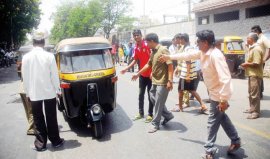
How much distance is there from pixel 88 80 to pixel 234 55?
33.7 feet

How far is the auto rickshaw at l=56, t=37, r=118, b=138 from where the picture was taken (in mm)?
5719

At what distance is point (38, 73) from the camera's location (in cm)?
500

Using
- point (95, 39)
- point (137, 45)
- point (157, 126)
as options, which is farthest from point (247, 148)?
point (95, 39)

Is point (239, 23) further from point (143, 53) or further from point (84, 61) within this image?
point (84, 61)

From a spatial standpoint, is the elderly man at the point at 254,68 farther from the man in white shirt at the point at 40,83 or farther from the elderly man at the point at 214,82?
the man in white shirt at the point at 40,83

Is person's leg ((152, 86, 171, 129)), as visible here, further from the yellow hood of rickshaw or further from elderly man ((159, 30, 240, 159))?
elderly man ((159, 30, 240, 159))

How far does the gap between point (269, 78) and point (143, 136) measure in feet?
31.4

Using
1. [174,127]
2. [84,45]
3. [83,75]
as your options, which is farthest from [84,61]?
[174,127]

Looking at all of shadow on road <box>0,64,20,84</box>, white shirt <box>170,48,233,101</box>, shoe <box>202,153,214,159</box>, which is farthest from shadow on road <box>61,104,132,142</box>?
shadow on road <box>0,64,20,84</box>

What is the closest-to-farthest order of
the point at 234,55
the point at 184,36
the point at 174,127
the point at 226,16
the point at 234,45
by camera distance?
the point at 174,127 → the point at 184,36 → the point at 234,55 → the point at 234,45 → the point at 226,16

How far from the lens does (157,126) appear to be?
5977mm

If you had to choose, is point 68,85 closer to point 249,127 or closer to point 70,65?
point 70,65

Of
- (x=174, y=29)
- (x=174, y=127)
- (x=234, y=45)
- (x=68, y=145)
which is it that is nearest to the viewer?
(x=68, y=145)

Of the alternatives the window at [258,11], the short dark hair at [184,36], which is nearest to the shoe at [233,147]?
the short dark hair at [184,36]
